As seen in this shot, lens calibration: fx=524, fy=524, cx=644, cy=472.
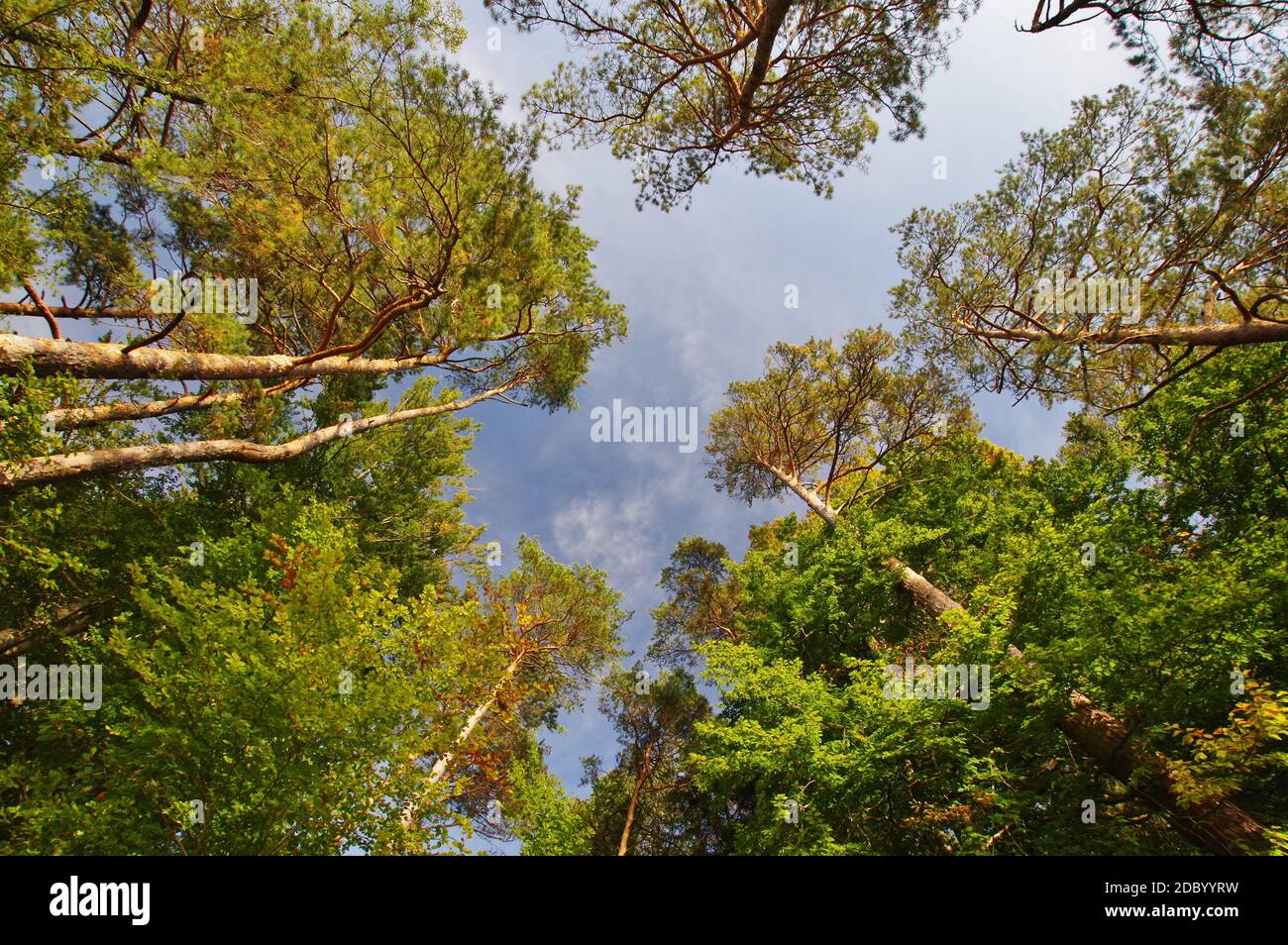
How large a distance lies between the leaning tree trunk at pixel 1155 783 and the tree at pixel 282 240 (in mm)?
12363

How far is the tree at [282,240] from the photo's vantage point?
7402 millimetres

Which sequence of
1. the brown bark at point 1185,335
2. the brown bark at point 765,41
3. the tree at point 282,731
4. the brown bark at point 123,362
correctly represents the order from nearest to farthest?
the tree at point 282,731 < the brown bark at point 123,362 < the brown bark at point 765,41 < the brown bark at point 1185,335

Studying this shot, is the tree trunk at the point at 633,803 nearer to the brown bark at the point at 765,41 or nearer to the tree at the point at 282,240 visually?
the tree at the point at 282,240

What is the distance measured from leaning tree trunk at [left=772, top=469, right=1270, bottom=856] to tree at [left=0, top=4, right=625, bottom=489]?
12363 mm

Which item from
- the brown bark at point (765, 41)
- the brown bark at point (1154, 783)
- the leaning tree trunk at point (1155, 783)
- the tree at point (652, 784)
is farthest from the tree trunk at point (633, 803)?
the brown bark at point (765, 41)

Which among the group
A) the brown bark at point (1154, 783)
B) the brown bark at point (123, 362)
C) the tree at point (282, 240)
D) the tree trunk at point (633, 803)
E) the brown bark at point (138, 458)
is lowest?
the tree trunk at point (633, 803)

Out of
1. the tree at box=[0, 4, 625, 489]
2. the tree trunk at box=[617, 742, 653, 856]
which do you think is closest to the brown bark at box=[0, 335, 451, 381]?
the tree at box=[0, 4, 625, 489]

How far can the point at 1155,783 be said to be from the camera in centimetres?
716

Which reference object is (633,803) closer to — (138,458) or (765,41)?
(138,458)

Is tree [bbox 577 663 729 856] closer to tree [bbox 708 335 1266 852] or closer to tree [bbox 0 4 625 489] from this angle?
tree [bbox 708 335 1266 852]

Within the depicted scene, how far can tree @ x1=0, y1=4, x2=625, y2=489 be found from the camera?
24.3ft
